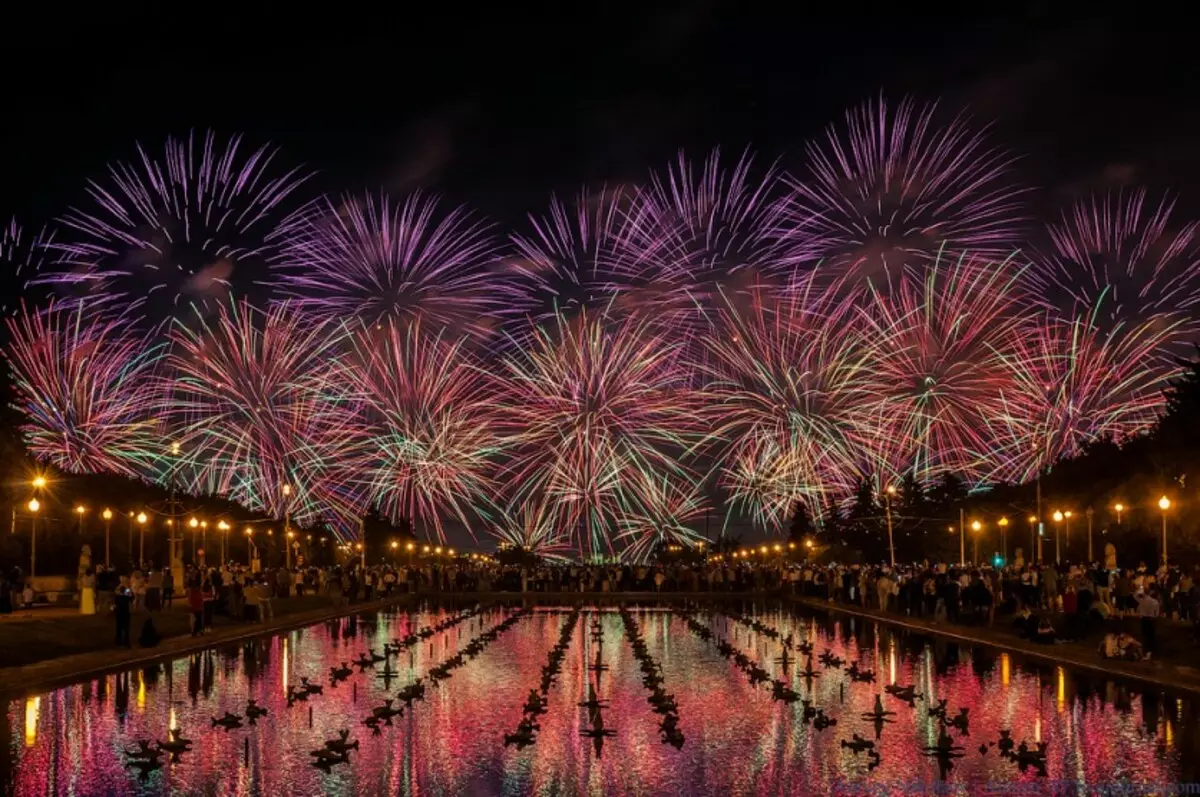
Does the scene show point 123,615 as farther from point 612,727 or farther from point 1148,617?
point 1148,617

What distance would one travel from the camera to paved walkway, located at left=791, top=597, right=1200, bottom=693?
24.4m

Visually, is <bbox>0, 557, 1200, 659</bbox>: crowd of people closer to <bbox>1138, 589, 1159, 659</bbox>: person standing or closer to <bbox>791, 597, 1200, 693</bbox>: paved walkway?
<bbox>1138, 589, 1159, 659</bbox>: person standing

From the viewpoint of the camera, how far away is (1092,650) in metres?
30.2

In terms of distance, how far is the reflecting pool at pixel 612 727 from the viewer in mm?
14805

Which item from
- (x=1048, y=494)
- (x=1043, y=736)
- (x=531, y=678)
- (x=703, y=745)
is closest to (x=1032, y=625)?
(x=531, y=678)

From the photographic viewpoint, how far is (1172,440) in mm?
72625

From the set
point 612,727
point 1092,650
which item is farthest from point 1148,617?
point 612,727

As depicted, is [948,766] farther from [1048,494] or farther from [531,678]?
[1048,494]

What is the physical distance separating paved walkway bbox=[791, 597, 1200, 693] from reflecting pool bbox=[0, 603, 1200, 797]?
0.73 m

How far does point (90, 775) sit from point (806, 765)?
8304mm

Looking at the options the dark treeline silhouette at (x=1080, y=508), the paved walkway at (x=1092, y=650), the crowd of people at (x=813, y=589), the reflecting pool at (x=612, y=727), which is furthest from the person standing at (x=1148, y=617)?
the dark treeline silhouette at (x=1080, y=508)

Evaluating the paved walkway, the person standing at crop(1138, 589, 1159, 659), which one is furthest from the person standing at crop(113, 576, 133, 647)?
the person standing at crop(1138, 589, 1159, 659)

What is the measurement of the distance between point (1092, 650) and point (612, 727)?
15.4m

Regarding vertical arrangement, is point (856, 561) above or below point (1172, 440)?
below
